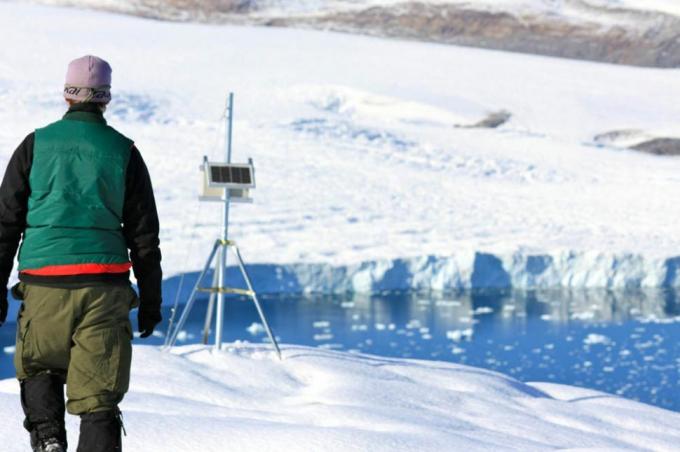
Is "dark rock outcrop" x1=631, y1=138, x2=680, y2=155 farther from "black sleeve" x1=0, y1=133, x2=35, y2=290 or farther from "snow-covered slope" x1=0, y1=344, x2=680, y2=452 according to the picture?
"black sleeve" x1=0, y1=133, x2=35, y2=290

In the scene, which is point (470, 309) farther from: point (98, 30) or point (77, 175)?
point (98, 30)

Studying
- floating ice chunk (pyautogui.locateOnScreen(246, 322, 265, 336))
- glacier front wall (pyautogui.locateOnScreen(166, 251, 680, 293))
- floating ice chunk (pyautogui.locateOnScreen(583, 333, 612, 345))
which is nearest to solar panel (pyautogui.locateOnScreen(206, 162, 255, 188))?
floating ice chunk (pyautogui.locateOnScreen(246, 322, 265, 336))

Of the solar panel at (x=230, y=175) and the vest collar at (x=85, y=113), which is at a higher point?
the vest collar at (x=85, y=113)

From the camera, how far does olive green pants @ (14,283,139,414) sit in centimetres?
302

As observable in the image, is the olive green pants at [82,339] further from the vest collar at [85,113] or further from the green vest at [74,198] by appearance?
the vest collar at [85,113]

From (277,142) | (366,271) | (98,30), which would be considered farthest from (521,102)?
(366,271)

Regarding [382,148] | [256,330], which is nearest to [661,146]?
[382,148]

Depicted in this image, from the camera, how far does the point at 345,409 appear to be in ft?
21.0

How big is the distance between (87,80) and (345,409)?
359 cm

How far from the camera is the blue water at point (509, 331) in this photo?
13.7 metres

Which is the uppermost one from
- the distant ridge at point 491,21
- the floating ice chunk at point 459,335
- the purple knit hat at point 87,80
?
the distant ridge at point 491,21

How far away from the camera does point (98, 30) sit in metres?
37.3

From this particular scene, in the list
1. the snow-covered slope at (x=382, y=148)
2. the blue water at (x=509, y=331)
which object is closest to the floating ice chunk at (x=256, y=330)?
the blue water at (x=509, y=331)

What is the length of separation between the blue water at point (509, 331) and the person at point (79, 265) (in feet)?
30.5
